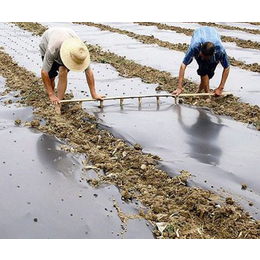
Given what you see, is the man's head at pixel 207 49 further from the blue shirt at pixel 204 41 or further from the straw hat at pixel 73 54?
the straw hat at pixel 73 54

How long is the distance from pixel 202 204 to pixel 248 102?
284 cm

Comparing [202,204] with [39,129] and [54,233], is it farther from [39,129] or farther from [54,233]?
[39,129]

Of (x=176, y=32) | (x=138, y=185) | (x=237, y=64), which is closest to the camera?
(x=138, y=185)

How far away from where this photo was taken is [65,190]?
A: 338cm

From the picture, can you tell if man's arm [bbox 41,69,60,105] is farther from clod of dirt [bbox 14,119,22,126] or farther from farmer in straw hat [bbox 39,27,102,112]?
clod of dirt [bbox 14,119,22,126]

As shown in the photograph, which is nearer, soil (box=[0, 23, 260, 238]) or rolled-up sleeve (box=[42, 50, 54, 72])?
soil (box=[0, 23, 260, 238])

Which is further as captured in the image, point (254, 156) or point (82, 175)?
point (254, 156)

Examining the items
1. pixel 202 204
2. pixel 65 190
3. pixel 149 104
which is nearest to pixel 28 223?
pixel 65 190

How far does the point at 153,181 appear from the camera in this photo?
12.0 ft

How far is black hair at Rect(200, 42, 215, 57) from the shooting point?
4.91 meters

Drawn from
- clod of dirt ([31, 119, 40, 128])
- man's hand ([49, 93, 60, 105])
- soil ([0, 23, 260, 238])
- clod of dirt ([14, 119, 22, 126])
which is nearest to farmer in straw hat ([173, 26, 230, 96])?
soil ([0, 23, 260, 238])

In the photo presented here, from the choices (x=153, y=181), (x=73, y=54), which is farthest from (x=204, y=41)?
(x=153, y=181)

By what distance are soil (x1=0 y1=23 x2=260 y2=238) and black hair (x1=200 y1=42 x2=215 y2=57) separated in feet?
2.63

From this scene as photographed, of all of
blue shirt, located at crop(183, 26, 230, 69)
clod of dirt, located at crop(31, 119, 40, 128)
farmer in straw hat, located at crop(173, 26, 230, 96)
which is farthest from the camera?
blue shirt, located at crop(183, 26, 230, 69)
